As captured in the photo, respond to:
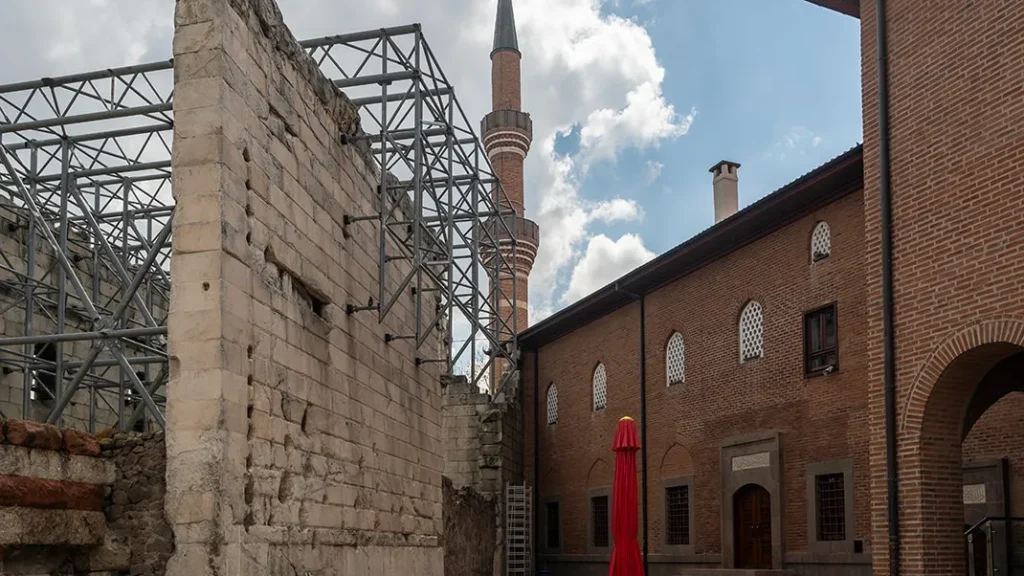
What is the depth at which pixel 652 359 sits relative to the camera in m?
21.8

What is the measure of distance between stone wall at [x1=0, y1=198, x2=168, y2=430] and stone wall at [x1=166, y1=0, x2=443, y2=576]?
510 centimetres

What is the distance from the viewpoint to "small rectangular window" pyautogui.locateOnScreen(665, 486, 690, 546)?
2042 centimetres

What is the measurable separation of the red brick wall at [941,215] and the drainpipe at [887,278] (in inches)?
3.3

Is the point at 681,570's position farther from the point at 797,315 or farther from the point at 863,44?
the point at 863,44

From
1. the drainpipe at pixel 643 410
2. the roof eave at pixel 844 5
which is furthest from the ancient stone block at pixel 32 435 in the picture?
the drainpipe at pixel 643 410

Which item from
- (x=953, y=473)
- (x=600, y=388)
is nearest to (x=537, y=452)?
(x=600, y=388)

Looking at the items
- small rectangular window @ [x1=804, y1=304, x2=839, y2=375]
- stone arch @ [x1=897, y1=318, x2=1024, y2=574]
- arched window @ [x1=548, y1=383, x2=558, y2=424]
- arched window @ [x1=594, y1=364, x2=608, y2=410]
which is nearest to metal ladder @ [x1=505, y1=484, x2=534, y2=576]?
arched window @ [x1=548, y1=383, x2=558, y2=424]

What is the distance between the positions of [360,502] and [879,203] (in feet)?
21.1

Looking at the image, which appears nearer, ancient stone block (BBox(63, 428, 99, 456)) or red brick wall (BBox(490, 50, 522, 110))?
ancient stone block (BBox(63, 428, 99, 456))

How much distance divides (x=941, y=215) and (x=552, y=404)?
51.1 ft

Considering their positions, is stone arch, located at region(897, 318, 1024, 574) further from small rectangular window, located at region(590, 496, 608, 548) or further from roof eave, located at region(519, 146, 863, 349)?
small rectangular window, located at region(590, 496, 608, 548)

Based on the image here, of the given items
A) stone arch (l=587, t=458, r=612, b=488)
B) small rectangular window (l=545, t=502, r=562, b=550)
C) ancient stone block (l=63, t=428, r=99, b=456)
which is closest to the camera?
ancient stone block (l=63, t=428, r=99, b=456)

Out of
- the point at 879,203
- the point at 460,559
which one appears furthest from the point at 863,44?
the point at 460,559

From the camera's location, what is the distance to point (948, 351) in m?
11.3
